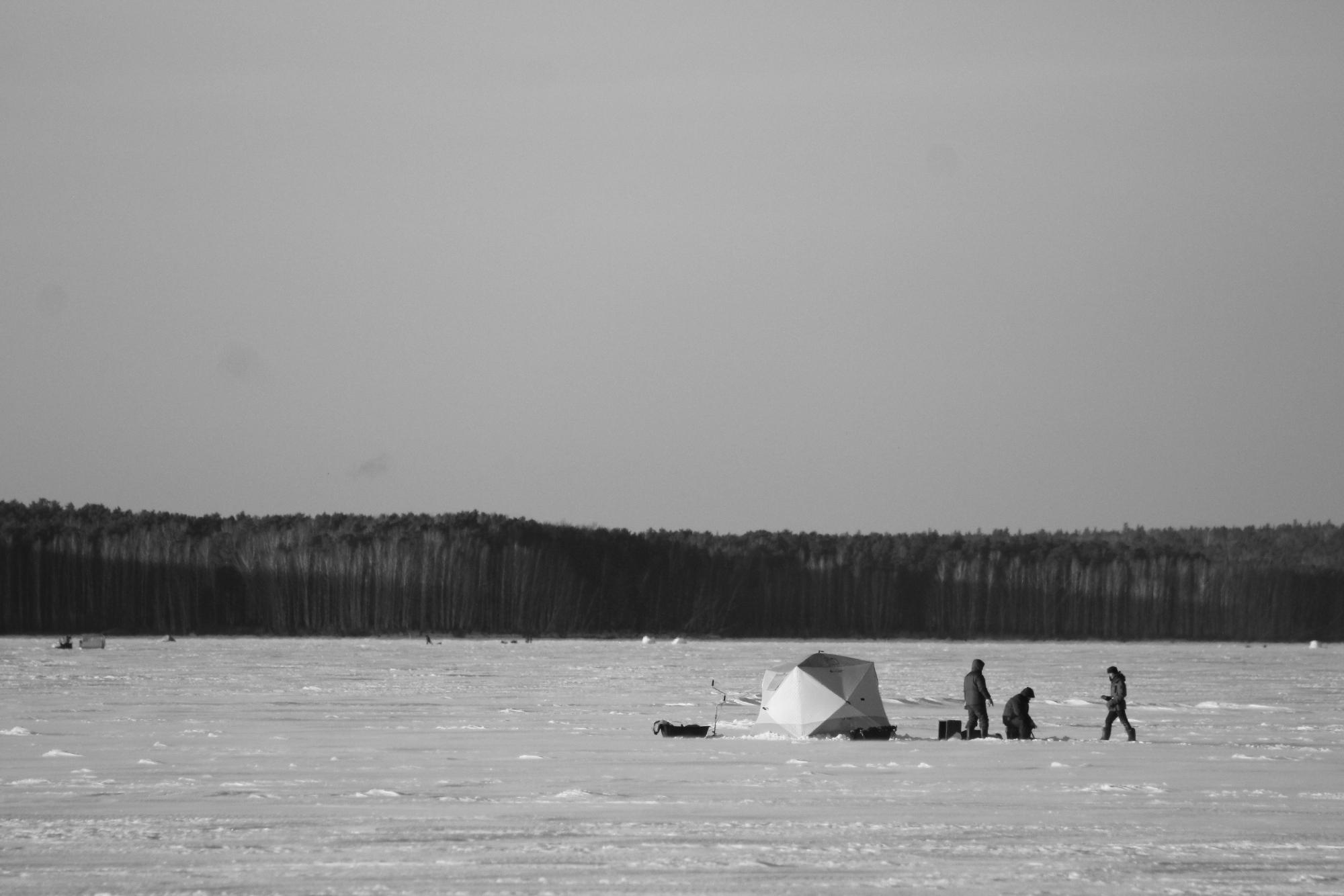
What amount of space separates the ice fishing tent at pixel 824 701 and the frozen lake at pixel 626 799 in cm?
65

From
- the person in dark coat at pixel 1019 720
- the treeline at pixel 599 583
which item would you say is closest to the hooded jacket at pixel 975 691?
the person in dark coat at pixel 1019 720

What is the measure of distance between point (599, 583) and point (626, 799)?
10993 cm

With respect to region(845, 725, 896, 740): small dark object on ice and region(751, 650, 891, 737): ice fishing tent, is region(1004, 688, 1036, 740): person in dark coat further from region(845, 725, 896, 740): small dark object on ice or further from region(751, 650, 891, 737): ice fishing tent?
region(751, 650, 891, 737): ice fishing tent

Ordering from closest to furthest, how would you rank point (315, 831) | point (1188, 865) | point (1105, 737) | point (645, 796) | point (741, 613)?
point (1188, 865) → point (315, 831) → point (645, 796) → point (1105, 737) → point (741, 613)

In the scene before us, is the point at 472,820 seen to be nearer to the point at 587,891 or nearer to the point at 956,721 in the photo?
the point at 587,891

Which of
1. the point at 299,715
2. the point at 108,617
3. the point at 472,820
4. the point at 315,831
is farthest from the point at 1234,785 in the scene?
the point at 108,617

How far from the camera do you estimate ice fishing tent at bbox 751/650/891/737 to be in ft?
92.1

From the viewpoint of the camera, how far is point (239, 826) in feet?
53.6

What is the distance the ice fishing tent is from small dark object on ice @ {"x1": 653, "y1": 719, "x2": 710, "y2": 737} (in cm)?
163

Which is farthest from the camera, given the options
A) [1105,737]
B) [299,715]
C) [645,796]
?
[299,715]

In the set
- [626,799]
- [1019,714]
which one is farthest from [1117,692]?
[626,799]

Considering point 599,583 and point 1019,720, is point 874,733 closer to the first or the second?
point 1019,720

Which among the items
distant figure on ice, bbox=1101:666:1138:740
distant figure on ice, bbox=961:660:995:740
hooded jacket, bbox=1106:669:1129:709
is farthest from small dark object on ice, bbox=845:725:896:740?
hooded jacket, bbox=1106:669:1129:709

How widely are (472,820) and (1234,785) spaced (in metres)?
9.03
